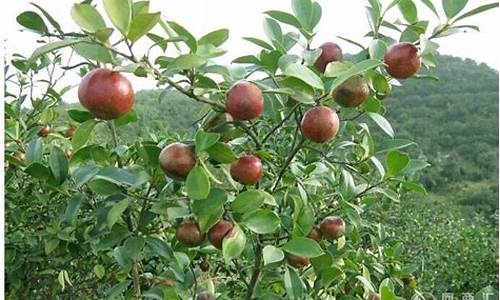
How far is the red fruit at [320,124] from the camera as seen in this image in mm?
850

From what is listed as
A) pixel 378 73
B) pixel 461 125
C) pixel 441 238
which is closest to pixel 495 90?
pixel 461 125

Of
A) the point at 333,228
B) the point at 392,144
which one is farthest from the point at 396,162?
the point at 333,228

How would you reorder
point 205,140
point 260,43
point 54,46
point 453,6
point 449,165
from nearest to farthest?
point 54,46, point 205,140, point 453,6, point 260,43, point 449,165

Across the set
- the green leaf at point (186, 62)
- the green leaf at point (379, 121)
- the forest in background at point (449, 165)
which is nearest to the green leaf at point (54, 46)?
the green leaf at point (186, 62)

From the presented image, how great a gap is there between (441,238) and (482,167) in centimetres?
523

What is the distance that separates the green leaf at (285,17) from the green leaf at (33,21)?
0.34 m

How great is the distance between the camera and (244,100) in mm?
809

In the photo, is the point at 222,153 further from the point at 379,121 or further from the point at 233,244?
the point at 379,121

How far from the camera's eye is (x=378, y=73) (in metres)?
0.87

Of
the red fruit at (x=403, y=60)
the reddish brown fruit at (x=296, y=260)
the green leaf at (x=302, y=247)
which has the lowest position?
the reddish brown fruit at (x=296, y=260)

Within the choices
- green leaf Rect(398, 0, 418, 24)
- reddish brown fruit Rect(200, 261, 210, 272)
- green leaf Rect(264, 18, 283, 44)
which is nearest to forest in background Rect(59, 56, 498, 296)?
reddish brown fruit Rect(200, 261, 210, 272)

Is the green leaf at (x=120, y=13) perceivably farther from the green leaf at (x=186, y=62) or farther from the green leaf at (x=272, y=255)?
the green leaf at (x=272, y=255)

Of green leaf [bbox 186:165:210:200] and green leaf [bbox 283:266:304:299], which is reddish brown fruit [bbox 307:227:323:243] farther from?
green leaf [bbox 186:165:210:200]

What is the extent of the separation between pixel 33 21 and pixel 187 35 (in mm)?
190
